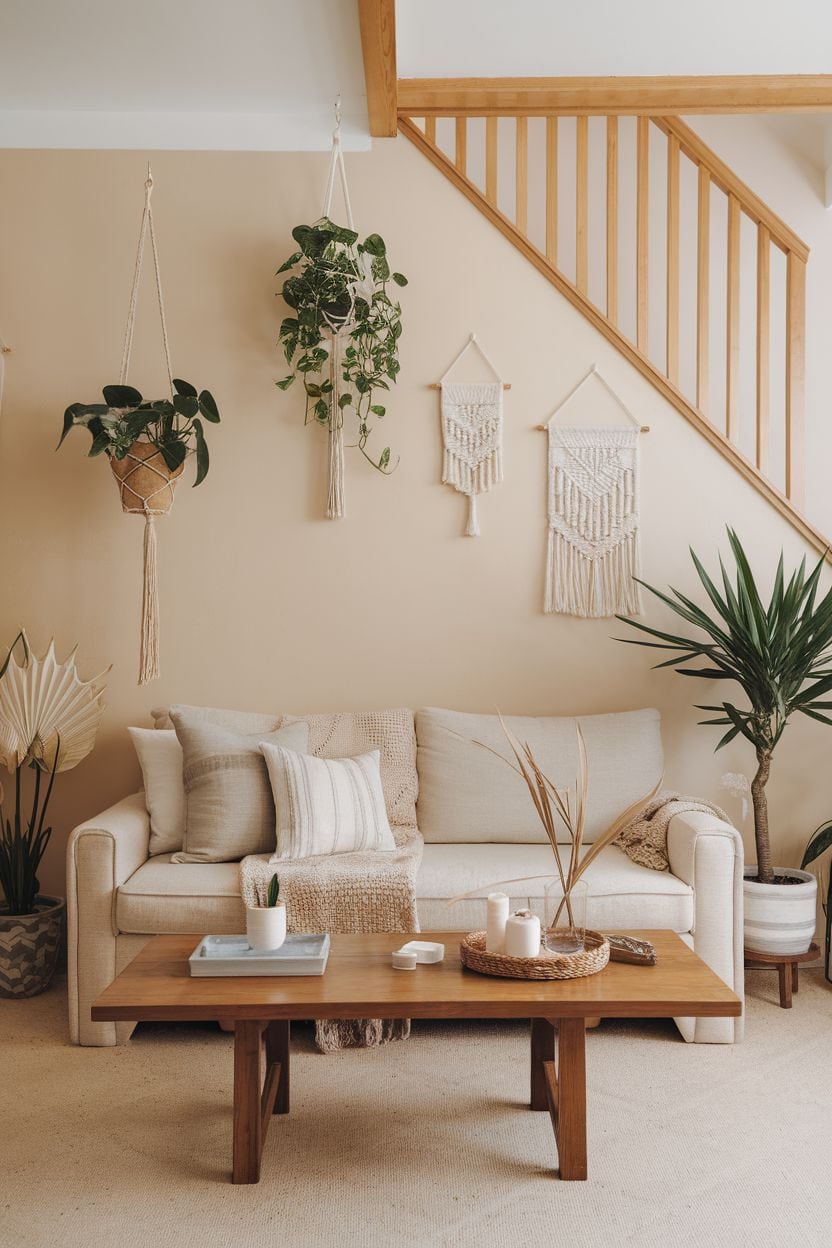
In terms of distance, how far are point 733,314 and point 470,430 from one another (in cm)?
102

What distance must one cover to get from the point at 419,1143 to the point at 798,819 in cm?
197

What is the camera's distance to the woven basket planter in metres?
3.31

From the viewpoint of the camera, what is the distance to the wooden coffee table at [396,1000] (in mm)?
1914

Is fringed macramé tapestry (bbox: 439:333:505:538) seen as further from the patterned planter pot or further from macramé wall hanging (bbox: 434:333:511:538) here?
the patterned planter pot

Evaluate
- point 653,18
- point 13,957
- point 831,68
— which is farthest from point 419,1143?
point 831,68

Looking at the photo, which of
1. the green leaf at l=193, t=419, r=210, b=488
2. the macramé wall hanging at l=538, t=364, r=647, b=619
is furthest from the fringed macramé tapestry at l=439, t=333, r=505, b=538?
the green leaf at l=193, t=419, r=210, b=488

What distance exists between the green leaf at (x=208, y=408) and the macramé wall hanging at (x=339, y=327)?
32 cm

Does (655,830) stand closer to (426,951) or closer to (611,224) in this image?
(426,951)

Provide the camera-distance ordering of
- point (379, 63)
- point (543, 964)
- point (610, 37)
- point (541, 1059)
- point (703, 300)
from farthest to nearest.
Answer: point (703, 300) < point (610, 37) < point (379, 63) < point (541, 1059) < point (543, 964)

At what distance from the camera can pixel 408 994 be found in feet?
6.48

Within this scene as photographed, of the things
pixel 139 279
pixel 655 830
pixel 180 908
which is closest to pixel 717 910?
pixel 655 830

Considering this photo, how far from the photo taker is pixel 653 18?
3.17m

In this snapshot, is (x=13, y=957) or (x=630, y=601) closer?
(x=13, y=957)

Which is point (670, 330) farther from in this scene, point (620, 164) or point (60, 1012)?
point (60, 1012)
